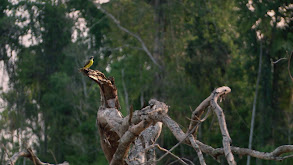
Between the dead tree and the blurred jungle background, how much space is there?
8643mm

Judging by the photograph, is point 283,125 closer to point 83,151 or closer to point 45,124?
point 83,151

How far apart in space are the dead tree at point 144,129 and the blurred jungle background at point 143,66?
8643 mm

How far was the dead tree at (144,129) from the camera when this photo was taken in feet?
14.8

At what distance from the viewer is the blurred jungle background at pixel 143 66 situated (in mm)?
19078

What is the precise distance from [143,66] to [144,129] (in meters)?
19.0

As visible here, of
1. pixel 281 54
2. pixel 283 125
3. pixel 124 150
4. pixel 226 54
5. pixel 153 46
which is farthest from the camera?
pixel 153 46

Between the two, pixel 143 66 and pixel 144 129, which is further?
pixel 143 66

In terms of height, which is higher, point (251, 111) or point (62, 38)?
point (62, 38)

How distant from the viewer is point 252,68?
67.1ft

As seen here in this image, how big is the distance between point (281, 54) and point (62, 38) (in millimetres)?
13289

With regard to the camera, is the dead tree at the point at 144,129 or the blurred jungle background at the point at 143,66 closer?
the dead tree at the point at 144,129

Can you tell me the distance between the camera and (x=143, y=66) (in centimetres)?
2453

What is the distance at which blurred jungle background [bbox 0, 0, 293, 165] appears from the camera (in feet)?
62.6

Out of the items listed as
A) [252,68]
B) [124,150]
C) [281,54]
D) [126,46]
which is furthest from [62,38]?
[124,150]
